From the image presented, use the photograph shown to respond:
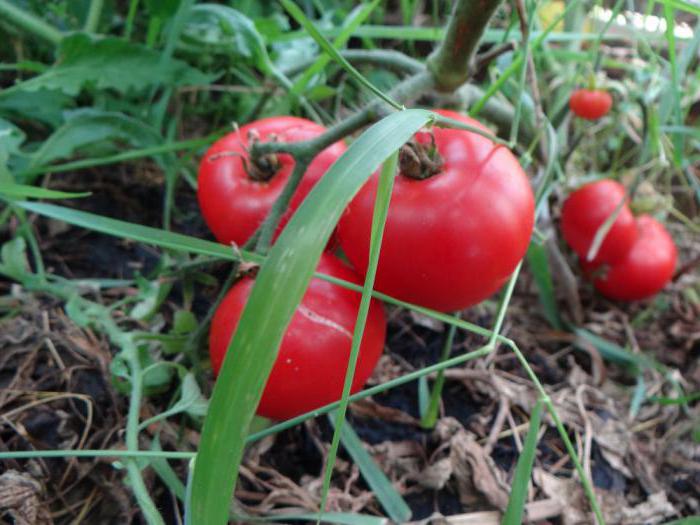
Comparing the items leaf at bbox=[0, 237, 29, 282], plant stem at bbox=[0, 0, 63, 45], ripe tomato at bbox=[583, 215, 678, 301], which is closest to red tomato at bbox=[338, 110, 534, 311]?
leaf at bbox=[0, 237, 29, 282]

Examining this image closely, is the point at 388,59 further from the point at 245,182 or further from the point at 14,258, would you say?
the point at 14,258

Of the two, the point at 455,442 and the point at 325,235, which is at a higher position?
the point at 325,235

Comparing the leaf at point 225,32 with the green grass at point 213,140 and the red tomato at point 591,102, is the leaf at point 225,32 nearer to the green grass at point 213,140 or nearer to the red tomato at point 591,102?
the green grass at point 213,140

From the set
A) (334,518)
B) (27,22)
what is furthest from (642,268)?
(27,22)

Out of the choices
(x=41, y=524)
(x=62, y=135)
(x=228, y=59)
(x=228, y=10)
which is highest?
(x=228, y=10)

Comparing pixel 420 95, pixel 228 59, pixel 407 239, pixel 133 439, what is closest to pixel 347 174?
pixel 407 239

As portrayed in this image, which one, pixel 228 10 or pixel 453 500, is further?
pixel 228 10

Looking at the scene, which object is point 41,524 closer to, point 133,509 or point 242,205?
point 133,509
